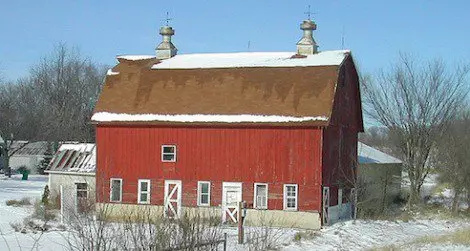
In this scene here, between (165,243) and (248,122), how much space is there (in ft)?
62.3

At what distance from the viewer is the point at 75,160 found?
33.3m

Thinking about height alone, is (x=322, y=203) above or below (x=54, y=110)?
below

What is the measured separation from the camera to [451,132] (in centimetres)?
3891

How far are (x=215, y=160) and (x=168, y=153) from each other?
226cm

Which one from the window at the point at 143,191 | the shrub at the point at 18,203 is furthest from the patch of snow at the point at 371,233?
the shrub at the point at 18,203

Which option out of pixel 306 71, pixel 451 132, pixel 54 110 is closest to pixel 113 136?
pixel 306 71

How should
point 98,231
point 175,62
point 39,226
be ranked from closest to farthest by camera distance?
point 98,231
point 39,226
point 175,62

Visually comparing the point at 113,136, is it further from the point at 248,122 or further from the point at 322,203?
the point at 322,203

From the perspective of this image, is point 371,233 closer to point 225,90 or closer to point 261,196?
point 261,196

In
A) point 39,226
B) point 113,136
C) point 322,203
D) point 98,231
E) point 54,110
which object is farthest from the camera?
point 54,110

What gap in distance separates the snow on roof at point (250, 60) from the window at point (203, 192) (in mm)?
5492

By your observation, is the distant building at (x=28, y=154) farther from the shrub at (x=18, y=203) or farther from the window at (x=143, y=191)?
the window at (x=143, y=191)

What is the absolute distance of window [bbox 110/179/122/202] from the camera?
99.0ft

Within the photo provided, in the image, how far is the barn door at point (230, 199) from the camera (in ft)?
92.2
